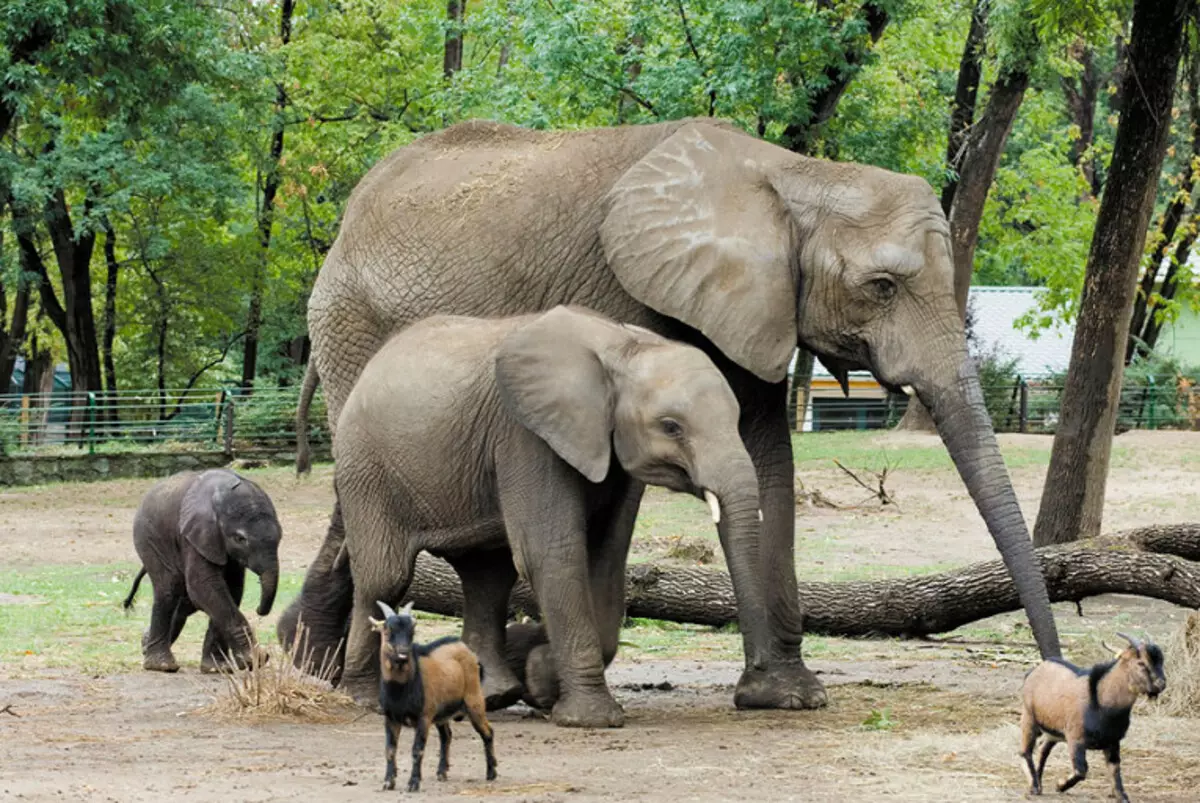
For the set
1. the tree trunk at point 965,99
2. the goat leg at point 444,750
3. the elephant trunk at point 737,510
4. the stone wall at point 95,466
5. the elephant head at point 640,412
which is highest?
the tree trunk at point 965,99

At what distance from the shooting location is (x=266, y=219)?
39250 millimetres

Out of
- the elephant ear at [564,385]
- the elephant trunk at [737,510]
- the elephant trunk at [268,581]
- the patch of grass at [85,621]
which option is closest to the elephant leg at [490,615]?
the elephant ear at [564,385]

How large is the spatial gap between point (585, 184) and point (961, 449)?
8.43 feet

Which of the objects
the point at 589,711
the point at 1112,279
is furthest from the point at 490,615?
the point at 1112,279

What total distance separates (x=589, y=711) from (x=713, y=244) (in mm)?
2535

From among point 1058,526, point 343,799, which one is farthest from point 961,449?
point 1058,526

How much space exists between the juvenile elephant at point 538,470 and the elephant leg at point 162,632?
2.08 meters

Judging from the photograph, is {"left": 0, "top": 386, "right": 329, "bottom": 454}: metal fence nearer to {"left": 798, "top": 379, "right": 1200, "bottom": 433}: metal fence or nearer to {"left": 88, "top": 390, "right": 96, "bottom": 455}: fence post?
{"left": 88, "top": 390, "right": 96, "bottom": 455}: fence post

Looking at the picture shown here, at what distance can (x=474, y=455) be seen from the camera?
10.3 m

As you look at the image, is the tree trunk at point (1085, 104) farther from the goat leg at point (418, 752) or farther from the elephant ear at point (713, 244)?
the goat leg at point (418, 752)

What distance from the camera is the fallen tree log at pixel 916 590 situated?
43.5 feet

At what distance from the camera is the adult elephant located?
34.5 ft

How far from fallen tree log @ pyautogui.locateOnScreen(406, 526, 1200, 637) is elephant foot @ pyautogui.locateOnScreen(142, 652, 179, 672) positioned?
2.10 meters

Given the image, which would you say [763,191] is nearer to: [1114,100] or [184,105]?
[184,105]
